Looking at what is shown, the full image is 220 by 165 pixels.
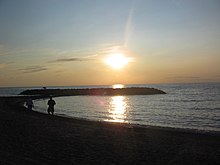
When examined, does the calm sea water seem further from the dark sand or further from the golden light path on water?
the dark sand

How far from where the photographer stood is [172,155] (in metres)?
11.2

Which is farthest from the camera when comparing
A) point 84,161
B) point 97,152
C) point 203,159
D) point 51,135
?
point 51,135

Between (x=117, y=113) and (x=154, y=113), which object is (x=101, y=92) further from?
(x=154, y=113)

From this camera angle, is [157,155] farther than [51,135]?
No

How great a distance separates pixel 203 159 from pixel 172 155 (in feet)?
4.00

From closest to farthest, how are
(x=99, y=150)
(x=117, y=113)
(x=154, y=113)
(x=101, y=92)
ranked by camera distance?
(x=99, y=150) → (x=154, y=113) → (x=117, y=113) → (x=101, y=92)

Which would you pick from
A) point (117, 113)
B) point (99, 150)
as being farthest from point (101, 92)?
point (99, 150)

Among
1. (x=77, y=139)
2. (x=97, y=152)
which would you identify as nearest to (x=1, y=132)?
(x=77, y=139)

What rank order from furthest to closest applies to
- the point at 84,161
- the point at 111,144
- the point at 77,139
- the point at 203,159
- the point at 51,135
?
the point at 51,135, the point at 77,139, the point at 111,144, the point at 203,159, the point at 84,161

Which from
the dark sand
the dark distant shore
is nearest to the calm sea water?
the dark sand

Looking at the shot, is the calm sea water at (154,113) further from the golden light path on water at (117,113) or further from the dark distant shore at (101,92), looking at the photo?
the dark distant shore at (101,92)

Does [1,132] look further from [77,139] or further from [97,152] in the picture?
[97,152]

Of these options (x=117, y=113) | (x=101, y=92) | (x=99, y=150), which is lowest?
(x=117, y=113)

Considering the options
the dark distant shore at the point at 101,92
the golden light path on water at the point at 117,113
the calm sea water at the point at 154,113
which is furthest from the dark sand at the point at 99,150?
the dark distant shore at the point at 101,92
